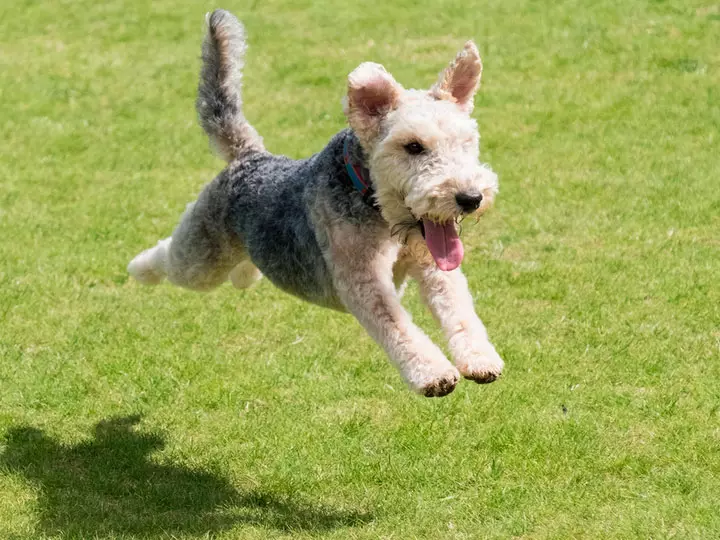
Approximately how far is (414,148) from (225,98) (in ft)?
7.55

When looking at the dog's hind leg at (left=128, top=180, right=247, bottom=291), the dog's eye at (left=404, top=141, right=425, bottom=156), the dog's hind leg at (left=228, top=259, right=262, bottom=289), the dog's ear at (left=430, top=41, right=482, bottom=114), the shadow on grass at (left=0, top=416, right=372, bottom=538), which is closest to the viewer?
the dog's eye at (left=404, top=141, right=425, bottom=156)

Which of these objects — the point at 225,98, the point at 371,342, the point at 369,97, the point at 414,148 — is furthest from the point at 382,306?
the point at 371,342

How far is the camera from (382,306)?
5.79m

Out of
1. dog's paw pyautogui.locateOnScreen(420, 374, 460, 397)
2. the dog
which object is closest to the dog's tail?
the dog

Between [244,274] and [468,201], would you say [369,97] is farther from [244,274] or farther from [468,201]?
[244,274]

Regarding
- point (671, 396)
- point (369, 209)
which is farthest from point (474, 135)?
point (671, 396)

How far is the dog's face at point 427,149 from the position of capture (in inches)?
206

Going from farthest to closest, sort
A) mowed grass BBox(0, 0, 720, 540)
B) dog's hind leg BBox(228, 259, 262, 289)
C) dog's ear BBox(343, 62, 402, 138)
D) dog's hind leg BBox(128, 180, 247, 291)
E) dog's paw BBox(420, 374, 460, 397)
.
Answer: dog's hind leg BBox(228, 259, 262, 289) → dog's hind leg BBox(128, 180, 247, 291) → mowed grass BBox(0, 0, 720, 540) → dog's ear BBox(343, 62, 402, 138) → dog's paw BBox(420, 374, 460, 397)

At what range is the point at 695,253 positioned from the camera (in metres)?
10.3

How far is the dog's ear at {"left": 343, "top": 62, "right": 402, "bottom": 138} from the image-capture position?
221 inches

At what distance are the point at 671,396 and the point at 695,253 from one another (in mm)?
3060

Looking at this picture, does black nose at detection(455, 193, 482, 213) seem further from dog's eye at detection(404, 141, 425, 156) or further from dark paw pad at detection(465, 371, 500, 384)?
dark paw pad at detection(465, 371, 500, 384)

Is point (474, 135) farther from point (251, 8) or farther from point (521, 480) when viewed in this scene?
point (251, 8)

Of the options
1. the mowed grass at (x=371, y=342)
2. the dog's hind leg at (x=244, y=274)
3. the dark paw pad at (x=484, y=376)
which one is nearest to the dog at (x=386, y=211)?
the dark paw pad at (x=484, y=376)
